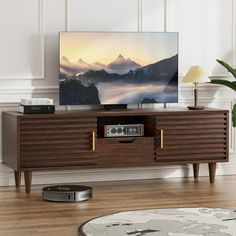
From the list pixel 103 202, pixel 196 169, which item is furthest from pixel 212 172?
pixel 103 202

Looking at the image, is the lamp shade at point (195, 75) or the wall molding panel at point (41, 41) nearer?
the wall molding panel at point (41, 41)

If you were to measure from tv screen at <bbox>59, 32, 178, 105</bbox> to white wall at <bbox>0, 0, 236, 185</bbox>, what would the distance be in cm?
20

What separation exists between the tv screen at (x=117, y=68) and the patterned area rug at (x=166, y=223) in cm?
172

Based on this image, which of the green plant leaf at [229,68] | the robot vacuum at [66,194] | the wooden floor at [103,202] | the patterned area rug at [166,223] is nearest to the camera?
the patterned area rug at [166,223]

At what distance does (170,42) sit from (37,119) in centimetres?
152

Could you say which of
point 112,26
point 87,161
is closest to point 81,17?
point 112,26

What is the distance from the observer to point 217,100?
7.52 meters

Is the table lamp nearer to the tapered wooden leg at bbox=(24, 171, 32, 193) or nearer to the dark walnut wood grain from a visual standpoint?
the dark walnut wood grain

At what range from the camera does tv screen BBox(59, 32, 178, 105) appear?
6.80 meters

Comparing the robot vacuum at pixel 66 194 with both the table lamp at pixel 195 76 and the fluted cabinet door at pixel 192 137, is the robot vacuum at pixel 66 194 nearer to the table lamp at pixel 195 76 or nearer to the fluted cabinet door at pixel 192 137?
the fluted cabinet door at pixel 192 137

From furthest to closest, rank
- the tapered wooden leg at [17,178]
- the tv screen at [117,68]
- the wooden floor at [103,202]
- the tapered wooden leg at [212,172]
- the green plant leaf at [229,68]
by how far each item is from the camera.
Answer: the green plant leaf at [229,68] → the tapered wooden leg at [212,172] → the tv screen at [117,68] → the tapered wooden leg at [17,178] → the wooden floor at [103,202]

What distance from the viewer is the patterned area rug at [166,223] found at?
4.70 m

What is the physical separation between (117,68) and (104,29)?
398mm

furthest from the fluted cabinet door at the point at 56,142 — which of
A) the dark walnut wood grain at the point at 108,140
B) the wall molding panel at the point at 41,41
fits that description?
the wall molding panel at the point at 41,41
